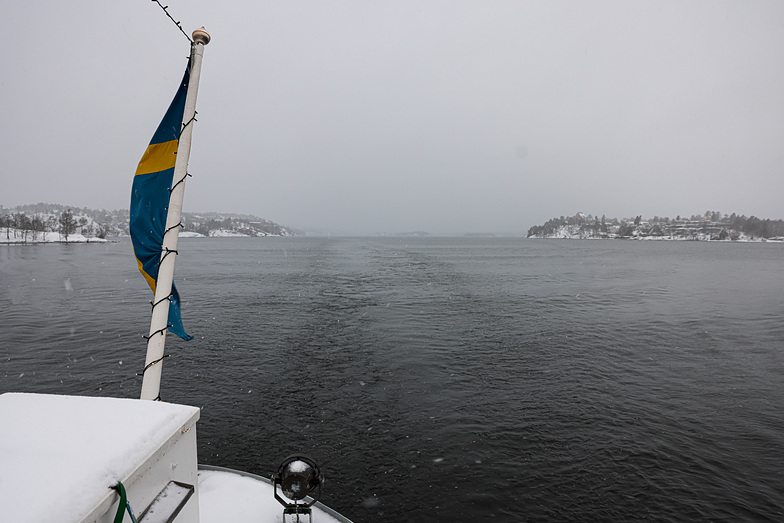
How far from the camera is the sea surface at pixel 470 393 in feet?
40.1

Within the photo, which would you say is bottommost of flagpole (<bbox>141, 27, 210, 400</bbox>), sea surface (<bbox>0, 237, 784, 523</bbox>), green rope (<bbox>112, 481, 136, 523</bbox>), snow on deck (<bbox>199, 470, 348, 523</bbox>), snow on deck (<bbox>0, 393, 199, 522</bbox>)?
sea surface (<bbox>0, 237, 784, 523</bbox>)

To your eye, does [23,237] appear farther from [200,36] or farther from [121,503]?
[121,503]

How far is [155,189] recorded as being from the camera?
621 centimetres

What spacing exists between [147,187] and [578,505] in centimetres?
1391

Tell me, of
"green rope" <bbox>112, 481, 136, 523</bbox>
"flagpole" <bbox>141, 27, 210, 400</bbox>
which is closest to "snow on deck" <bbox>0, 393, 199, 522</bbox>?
"green rope" <bbox>112, 481, 136, 523</bbox>

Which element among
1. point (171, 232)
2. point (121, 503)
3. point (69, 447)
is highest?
point (171, 232)

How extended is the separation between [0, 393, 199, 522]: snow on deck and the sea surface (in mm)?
9843

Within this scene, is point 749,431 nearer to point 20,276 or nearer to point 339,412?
point 339,412

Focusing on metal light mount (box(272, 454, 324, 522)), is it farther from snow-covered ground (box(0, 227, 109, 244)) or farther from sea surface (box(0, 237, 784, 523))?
snow-covered ground (box(0, 227, 109, 244))

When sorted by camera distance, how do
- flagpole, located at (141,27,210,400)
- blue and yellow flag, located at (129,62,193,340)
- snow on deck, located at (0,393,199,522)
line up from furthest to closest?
blue and yellow flag, located at (129,62,193,340) < flagpole, located at (141,27,210,400) < snow on deck, located at (0,393,199,522)

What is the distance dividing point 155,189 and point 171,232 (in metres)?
1.05

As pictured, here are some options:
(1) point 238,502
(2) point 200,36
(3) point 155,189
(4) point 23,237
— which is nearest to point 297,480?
(1) point 238,502

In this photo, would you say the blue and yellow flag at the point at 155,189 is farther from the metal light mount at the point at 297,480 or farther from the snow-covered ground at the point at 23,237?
the snow-covered ground at the point at 23,237

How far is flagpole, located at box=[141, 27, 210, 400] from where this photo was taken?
553 centimetres
